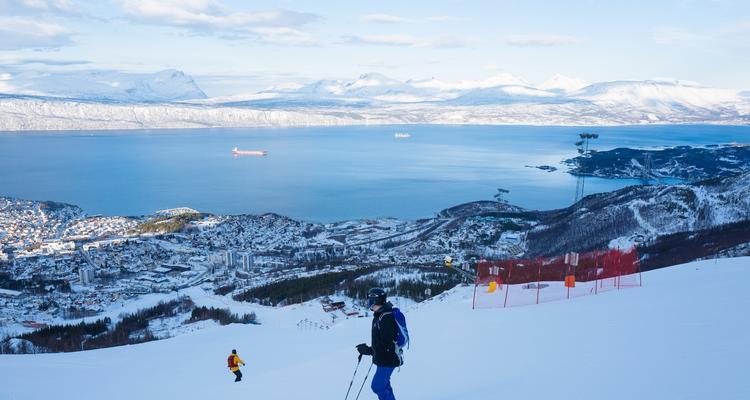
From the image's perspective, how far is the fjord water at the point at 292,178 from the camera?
237ft

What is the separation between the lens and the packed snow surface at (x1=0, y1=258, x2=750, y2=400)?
5.57m

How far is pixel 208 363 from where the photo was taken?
11.0m

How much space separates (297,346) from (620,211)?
3367 cm

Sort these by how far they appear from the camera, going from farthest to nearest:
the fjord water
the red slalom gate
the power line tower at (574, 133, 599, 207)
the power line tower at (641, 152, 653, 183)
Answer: the power line tower at (641, 152, 653, 183) → the fjord water → the power line tower at (574, 133, 599, 207) → the red slalom gate

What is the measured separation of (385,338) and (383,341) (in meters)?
0.04

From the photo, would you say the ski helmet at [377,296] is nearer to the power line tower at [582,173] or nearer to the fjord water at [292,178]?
the power line tower at [582,173]

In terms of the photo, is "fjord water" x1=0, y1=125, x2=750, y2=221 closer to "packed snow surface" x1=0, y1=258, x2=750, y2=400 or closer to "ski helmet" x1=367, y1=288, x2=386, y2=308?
"packed snow surface" x1=0, y1=258, x2=750, y2=400

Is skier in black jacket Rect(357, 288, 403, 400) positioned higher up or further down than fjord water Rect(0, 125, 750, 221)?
higher up

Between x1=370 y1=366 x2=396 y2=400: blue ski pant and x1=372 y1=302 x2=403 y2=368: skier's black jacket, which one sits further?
x1=370 y1=366 x2=396 y2=400: blue ski pant

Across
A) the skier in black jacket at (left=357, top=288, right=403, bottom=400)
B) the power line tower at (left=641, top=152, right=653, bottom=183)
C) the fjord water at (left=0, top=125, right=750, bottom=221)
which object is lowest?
the fjord water at (left=0, top=125, right=750, bottom=221)

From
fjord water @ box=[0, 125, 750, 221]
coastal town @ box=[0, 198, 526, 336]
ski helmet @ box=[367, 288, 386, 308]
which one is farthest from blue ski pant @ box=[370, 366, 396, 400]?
fjord water @ box=[0, 125, 750, 221]

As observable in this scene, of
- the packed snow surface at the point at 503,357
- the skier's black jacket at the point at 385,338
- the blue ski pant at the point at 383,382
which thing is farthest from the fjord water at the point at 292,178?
the skier's black jacket at the point at 385,338

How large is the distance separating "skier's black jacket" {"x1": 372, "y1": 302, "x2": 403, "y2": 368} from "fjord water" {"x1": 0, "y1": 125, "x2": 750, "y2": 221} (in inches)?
2337

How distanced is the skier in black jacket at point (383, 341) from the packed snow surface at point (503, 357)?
1.26 meters
